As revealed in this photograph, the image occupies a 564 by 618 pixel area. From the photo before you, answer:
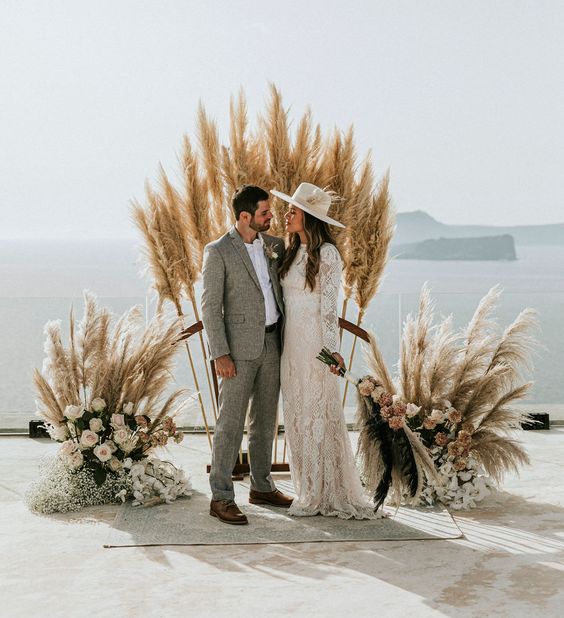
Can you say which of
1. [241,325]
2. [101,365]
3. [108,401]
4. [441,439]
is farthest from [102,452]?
[441,439]

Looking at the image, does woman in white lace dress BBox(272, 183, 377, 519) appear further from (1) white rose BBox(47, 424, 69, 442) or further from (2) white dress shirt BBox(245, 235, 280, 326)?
(1) white rose BBox(47, 424, 69, 442)

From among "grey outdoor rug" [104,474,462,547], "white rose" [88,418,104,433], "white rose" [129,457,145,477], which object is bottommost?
"grey outdoor rug" [104,474,462,547]

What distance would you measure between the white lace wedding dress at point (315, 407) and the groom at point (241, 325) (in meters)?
0.09

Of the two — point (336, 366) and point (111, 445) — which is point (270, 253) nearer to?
point (336, 366)

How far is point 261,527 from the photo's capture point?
413cm

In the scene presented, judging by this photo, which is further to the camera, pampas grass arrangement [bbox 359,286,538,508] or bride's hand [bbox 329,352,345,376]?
pampas grass arrangement [bbox 359,286,538,508]

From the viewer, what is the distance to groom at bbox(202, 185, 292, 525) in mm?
4270

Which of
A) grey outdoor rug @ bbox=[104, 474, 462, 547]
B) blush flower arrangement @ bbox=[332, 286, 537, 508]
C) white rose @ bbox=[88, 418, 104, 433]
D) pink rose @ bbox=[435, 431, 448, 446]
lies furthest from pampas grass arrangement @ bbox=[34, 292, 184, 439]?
pink rose @ bbox=[435, 431, 448, 446]

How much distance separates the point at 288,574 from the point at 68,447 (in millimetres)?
1512

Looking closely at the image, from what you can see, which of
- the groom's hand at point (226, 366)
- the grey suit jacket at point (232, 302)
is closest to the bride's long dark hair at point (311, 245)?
the grey suit jacket at point (232, 302)

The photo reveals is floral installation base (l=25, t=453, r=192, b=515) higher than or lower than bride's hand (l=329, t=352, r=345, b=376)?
lower

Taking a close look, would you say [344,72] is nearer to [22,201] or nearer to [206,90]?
[206,90]

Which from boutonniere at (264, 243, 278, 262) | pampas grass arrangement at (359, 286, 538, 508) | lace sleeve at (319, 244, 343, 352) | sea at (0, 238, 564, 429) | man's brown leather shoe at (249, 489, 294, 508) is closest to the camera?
lace sleeve at (319, 244, 343, 352)

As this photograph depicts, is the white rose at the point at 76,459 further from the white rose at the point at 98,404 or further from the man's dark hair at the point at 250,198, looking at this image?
the man's dark hair at the point at 250,198
